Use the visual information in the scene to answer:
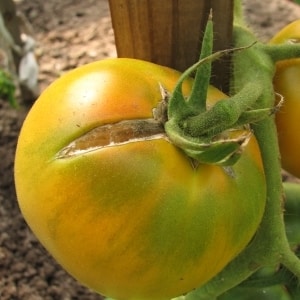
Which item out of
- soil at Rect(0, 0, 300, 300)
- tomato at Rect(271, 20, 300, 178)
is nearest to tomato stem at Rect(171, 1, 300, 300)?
tomato at Rect(271, 20, 300, 178)

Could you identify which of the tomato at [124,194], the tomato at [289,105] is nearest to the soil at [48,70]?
the tomato at [289,105]

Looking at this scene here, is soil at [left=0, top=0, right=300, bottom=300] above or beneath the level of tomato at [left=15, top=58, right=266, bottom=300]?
beneath

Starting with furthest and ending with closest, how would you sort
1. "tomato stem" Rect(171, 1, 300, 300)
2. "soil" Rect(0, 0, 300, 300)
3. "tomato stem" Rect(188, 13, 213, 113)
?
"soil" Rect(0, 0, 300, 300) < "tomato stem" Rect(171, 1, 300, 300) < "tomato stem" Rect(188, 13, 213, 113)

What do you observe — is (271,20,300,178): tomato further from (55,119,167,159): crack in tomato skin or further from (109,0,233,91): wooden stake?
(55,119,167,159): crack in tomato skin

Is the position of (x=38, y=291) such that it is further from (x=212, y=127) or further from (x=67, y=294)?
(x=212, y=127)

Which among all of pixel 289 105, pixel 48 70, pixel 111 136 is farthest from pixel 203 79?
pixel 48 70

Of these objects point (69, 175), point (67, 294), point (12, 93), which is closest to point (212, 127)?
point (69, 175)
